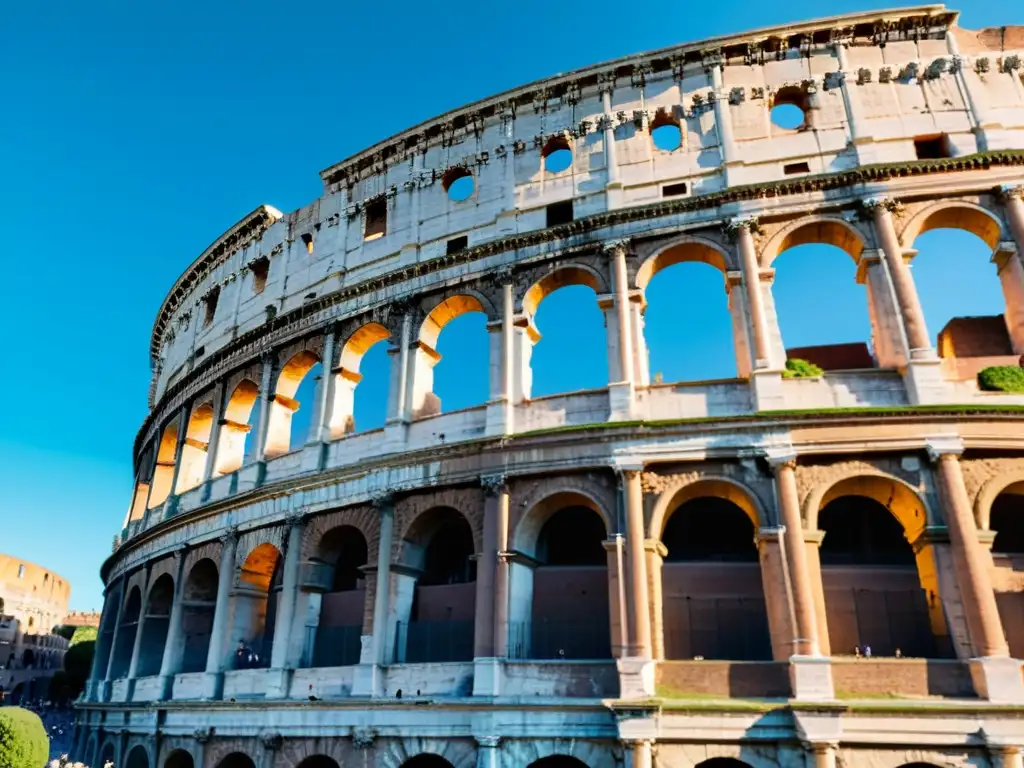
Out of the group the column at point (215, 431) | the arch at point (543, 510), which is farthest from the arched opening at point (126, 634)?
the arch at point (543, 510)

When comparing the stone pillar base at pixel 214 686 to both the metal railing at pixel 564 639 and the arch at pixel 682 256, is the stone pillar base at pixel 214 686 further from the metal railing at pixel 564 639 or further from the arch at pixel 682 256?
the arch at pixel 682 256

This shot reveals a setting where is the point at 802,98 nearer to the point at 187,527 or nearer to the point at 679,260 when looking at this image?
the point at 679,260

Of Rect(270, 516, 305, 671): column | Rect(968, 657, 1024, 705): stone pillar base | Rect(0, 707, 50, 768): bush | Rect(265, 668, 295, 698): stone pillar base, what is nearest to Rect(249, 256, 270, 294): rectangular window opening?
Rect(270, 516, 305, 671): column

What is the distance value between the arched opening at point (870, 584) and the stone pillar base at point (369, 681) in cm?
857

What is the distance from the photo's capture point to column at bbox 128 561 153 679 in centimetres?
2148

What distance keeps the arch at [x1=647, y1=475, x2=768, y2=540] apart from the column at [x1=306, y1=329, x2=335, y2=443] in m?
8.66

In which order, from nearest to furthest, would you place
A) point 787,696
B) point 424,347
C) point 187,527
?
point 787,696 < point 424,347 < point 187,527

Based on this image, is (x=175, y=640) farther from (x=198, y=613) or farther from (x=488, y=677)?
(x=488, y=677)

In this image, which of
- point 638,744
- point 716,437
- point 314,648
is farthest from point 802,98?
point 314,648

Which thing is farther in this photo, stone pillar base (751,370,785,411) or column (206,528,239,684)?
column (206,528,239,684)

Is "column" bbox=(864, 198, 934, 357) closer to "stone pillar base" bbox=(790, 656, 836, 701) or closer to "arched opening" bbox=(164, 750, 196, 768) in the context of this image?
"stone pillar base" bbox=(790, 656, 836, 701)

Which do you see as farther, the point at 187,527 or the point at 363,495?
the point at 187,527

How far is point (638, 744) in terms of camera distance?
1273 centimetres

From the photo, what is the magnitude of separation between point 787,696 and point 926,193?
10533 mm
